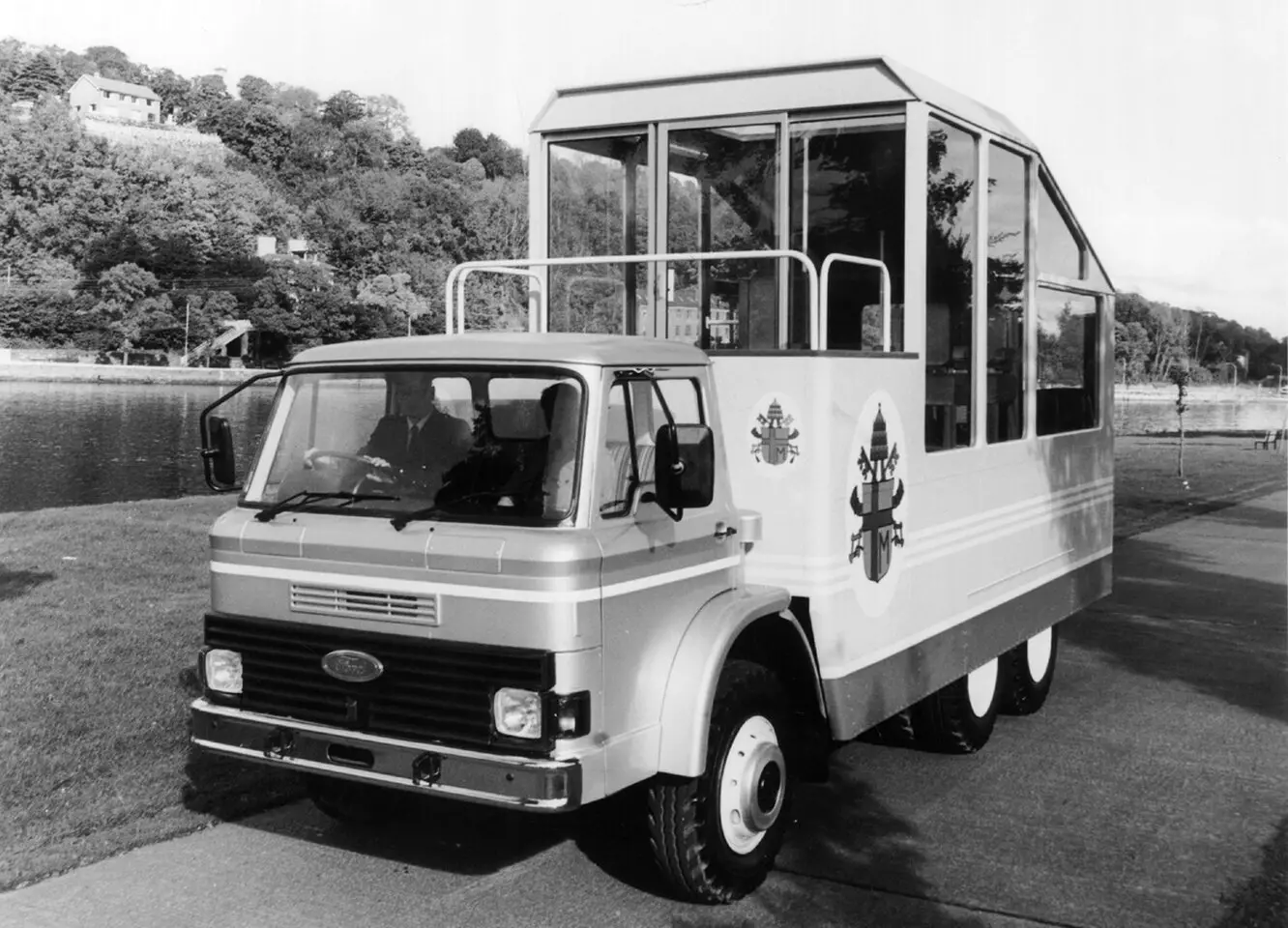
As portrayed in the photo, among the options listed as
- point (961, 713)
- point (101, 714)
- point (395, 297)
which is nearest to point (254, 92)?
point (395, 297)

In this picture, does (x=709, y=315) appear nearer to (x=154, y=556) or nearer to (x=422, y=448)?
(x=422, y=448)

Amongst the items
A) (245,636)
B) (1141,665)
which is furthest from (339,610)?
(1141,665)

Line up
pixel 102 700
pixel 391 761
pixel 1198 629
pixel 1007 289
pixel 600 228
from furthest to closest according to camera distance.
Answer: pixel 1198 629
pixel 102 700
pixel 1007 289
pixel 600 228
pixel 391 761

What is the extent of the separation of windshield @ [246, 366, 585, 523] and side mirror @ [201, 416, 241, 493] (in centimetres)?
25

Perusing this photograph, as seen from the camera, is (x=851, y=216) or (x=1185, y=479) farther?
(x=1185, y=479)

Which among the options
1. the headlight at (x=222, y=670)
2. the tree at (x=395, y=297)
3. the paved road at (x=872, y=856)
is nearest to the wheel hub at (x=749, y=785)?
the paved road at (x=872, y=856)

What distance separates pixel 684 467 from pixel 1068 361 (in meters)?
4.65

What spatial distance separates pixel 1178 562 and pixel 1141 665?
→ 22.5 feet

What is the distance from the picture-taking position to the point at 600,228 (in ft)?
25.1

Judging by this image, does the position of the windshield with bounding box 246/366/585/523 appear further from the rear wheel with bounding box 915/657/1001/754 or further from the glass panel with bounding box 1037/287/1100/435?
the glass panel with bounding box 1037/287/1100/435

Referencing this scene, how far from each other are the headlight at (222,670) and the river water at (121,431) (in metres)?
7.24

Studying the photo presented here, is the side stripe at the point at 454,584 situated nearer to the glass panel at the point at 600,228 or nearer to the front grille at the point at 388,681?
the front grille at the point at 388,681

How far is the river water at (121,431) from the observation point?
3422 cm

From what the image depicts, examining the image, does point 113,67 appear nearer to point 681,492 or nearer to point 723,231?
point 723,231
